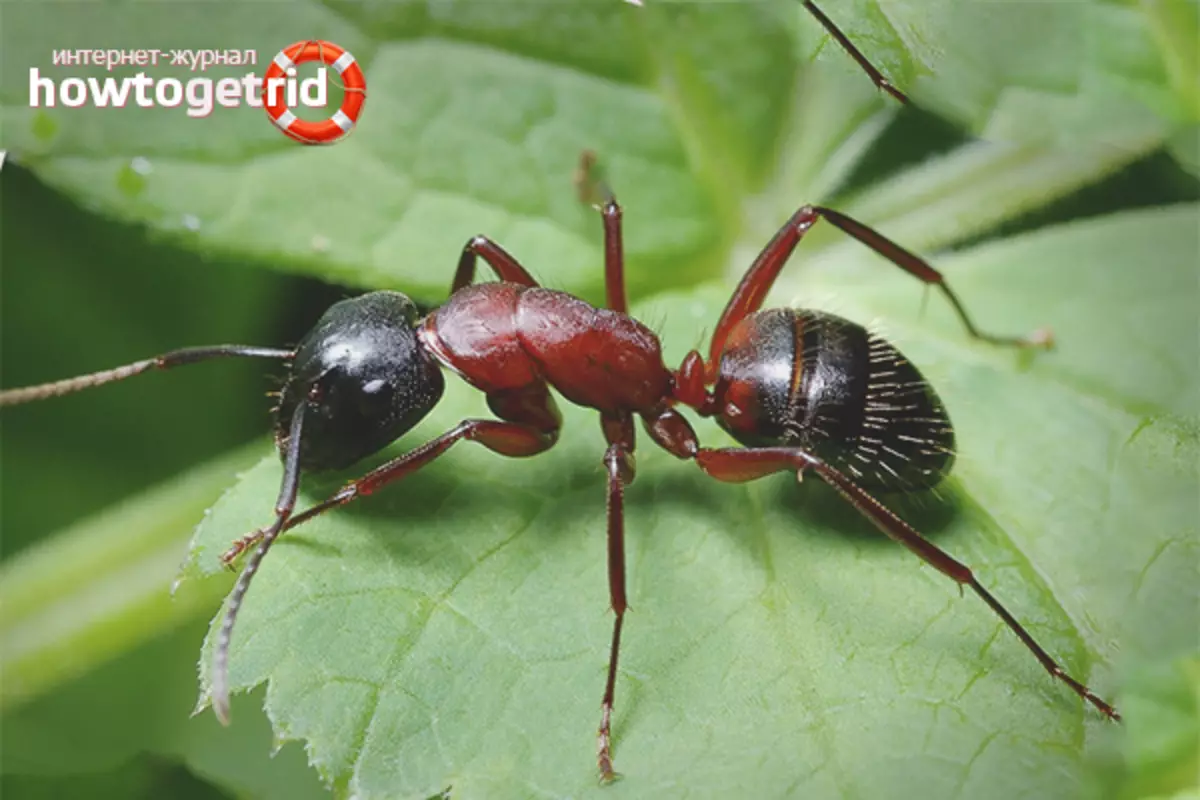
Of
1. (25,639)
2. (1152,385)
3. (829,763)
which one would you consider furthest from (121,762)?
(1152,385)

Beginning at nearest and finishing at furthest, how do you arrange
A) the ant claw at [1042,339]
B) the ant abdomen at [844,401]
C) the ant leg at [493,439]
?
the ant leg at [493,439] → the ant abdomen at [844,401] → the ant claw at [1042,339]

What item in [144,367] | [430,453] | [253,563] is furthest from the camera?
[144,367]

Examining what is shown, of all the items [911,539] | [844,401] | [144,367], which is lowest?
[144,367]

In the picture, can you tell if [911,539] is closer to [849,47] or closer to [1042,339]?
[1042,339]

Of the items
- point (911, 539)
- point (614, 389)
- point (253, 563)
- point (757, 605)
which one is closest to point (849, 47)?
point (614, 389)

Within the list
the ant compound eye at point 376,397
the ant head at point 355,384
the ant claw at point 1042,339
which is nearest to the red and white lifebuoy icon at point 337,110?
the ant head at point 355,384

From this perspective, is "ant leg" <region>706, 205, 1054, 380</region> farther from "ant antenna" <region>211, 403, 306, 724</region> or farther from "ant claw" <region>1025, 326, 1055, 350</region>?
"ant antenna" <region>211, 403, 306, 724</region>

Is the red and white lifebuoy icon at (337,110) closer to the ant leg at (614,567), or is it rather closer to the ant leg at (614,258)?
the ant leg at (614,258)
